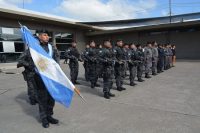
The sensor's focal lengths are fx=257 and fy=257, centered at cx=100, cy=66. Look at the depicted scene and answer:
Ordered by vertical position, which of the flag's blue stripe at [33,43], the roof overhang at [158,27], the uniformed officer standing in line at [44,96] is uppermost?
the roof overhang at [158,27]

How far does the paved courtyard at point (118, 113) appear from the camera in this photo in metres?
5.03

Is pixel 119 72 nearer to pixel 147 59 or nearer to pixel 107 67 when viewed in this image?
pixel 107 67

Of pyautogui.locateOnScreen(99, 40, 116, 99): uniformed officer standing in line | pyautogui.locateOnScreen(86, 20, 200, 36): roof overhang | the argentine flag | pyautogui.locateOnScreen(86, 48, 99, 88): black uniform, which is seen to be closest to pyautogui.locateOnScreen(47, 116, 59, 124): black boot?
the argentine flag

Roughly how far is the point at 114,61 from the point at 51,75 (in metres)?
3.40

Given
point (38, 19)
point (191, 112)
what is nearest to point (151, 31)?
point (38, 19)

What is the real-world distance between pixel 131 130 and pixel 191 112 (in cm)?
195

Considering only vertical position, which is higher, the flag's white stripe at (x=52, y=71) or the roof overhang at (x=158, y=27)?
the roof overhang at (x=158, y=27)

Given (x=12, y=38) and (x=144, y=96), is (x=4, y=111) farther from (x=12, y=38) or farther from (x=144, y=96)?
(x=12, y=38)

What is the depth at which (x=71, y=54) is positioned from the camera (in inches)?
398

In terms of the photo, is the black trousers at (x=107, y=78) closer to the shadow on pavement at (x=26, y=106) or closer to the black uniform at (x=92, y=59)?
the shadow on pavement at (x=26, y=106)

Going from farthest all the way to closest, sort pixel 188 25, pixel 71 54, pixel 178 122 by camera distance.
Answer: pixel 188 25 < pixel 71 54 < pixel 178 122

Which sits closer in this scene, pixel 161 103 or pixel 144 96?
pixel 161 103

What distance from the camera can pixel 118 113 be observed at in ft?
19.7

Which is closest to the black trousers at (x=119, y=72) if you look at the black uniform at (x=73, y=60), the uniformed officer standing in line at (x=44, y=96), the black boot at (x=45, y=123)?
the black uniform at (x=73, y=60)
